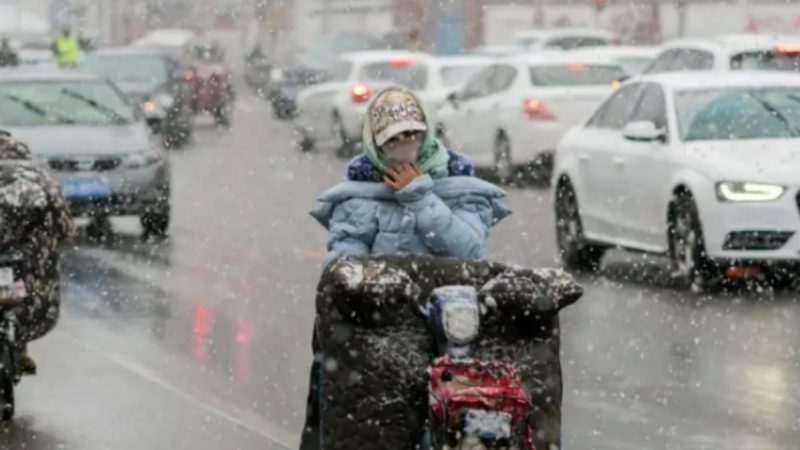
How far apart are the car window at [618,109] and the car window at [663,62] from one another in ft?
29.9

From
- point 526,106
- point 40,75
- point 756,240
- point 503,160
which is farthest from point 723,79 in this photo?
point 503,160

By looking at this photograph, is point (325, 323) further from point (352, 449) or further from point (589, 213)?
point (589, 213)

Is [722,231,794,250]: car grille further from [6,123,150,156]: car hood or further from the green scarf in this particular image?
the green scarf

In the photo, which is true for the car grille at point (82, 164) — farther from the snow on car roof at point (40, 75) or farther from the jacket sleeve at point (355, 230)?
the jacket sleeve at point (355, 230)

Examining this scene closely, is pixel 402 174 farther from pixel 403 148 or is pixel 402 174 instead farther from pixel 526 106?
pixel 526 106

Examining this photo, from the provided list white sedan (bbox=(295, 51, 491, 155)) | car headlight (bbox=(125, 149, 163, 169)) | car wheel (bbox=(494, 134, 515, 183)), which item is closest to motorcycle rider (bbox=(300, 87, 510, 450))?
car headlight (bbox=(125, 149, 163, 169))

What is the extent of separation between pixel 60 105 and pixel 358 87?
14463 mm

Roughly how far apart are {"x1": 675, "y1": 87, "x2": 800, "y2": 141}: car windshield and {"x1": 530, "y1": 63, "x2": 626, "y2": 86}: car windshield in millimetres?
10663

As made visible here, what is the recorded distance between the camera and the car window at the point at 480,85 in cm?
2836

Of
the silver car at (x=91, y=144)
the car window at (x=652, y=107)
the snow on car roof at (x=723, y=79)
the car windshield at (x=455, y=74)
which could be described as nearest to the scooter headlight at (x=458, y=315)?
the car window at (x=652, y=107)

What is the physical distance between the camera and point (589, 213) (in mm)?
17484

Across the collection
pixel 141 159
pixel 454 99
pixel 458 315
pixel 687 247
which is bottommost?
pixel 454 99

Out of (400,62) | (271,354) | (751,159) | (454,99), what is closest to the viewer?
(271,354)

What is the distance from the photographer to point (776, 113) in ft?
55.0
